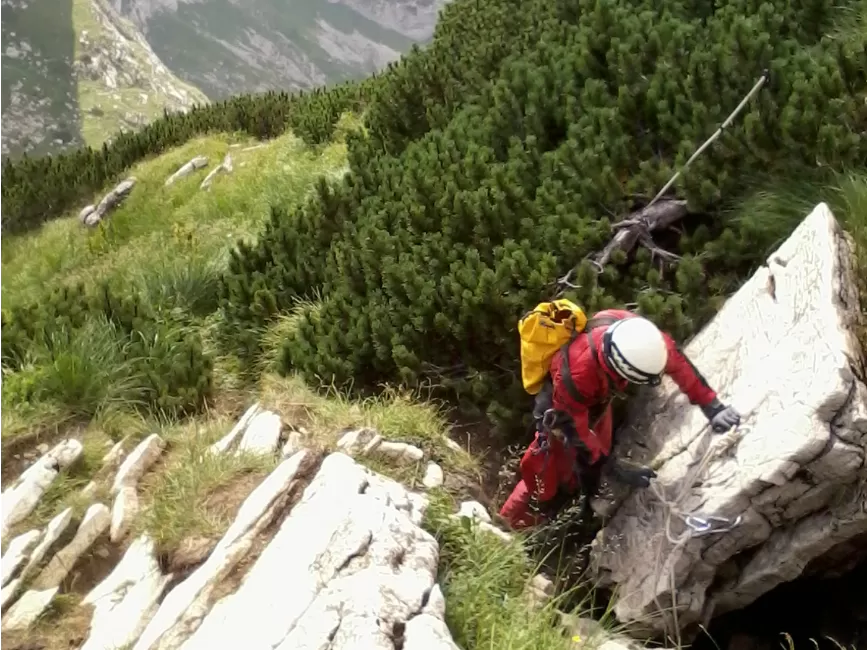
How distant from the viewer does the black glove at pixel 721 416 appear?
4109 mm

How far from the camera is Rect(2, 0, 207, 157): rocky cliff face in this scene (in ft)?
4.62

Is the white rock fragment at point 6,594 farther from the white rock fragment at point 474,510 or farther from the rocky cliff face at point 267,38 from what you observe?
the white rock fragment at point 474,510

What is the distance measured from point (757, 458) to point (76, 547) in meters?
3.59

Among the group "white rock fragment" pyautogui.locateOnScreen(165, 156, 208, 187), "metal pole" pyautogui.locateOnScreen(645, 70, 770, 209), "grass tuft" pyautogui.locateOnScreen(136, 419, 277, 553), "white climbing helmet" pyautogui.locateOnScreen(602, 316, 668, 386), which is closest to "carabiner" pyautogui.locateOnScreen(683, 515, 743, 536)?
"white climbing helmet" pyautogui.locateOnScreen(602, 316, 668, 386)

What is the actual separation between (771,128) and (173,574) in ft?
14.8

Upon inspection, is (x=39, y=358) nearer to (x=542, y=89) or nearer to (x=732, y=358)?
(x=732, y=358)

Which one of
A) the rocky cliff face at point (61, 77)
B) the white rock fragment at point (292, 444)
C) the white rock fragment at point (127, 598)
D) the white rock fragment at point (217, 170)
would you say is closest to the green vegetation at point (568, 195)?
the white rock fragment at point (292, 444)

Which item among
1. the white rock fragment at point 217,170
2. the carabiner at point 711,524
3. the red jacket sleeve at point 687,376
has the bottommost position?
the white rock fragment at point 217,170

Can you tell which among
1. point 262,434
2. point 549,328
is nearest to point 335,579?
point 262,434

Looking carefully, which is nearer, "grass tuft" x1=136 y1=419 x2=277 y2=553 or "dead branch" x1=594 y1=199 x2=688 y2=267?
"grass tuft" x1=136 y1=419 x2=277 y2=553

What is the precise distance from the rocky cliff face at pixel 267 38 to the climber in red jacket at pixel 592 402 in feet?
8.68

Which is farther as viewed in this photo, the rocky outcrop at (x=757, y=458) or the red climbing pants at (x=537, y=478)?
the red climbing pants at (x=537, y=478)

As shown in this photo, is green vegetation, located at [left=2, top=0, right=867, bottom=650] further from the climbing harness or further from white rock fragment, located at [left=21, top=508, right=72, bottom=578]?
the climbing harness

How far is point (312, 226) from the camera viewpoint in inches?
275
